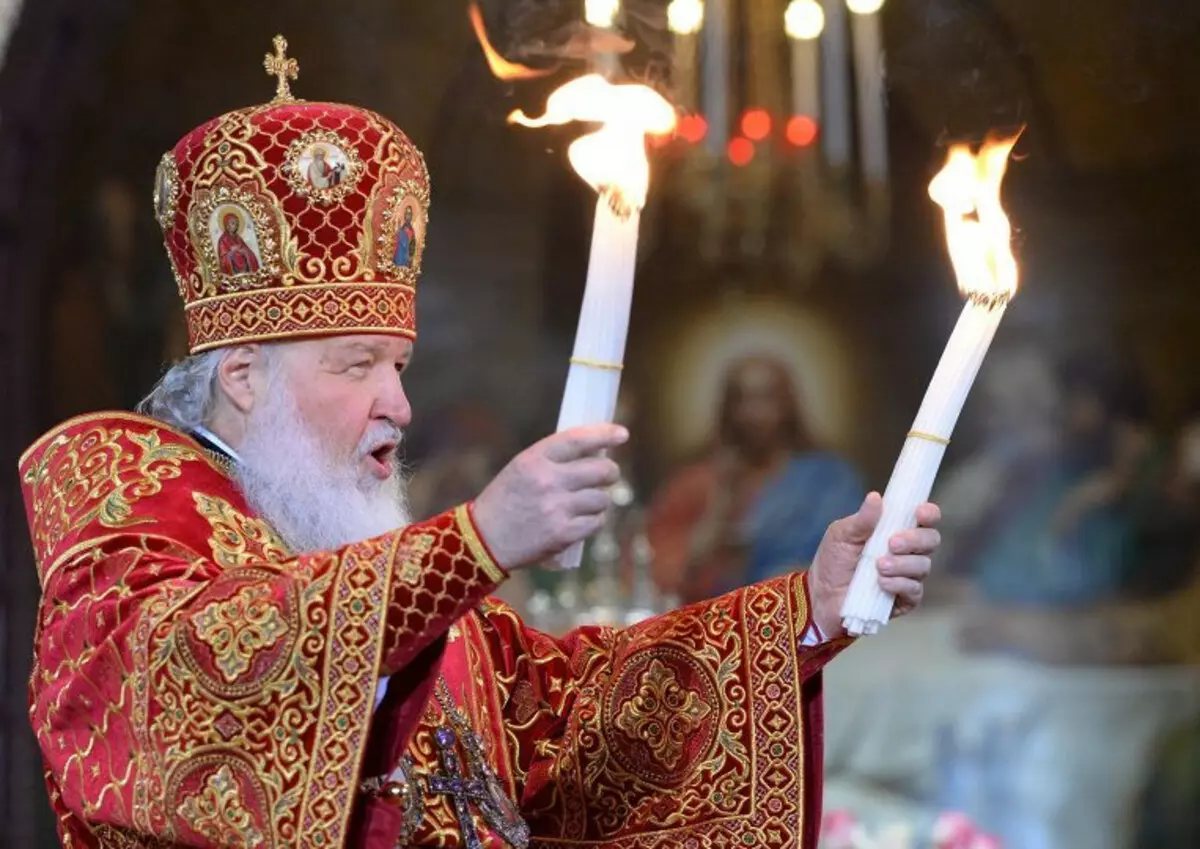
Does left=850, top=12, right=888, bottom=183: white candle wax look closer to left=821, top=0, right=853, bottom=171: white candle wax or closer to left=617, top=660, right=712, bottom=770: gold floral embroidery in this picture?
left=821, top=0, right=853, bottom=171: white candle wax

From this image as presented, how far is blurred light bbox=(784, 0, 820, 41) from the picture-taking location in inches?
373

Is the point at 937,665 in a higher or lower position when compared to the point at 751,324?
lower

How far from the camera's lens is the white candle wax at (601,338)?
8.33 ft

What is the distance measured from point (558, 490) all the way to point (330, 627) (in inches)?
16.8

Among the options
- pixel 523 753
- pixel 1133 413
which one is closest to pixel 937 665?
pixel 1133 413

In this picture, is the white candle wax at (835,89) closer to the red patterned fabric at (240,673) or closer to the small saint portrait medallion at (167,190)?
the small saint portrait medallion at (167,190)

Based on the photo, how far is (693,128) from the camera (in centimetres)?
962

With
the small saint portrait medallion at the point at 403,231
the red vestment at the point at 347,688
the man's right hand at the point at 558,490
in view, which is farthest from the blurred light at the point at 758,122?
the man's right hand at the point at 558,490

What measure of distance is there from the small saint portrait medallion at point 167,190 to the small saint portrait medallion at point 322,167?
249 mm

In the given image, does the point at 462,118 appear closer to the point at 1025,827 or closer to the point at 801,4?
the point at 801,4

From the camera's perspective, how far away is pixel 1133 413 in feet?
30.1

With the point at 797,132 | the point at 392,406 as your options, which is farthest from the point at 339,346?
the point at 797,132

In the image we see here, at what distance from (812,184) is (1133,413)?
80.5 inches

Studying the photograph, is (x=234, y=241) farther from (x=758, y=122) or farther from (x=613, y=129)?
(x=758, y=122)
